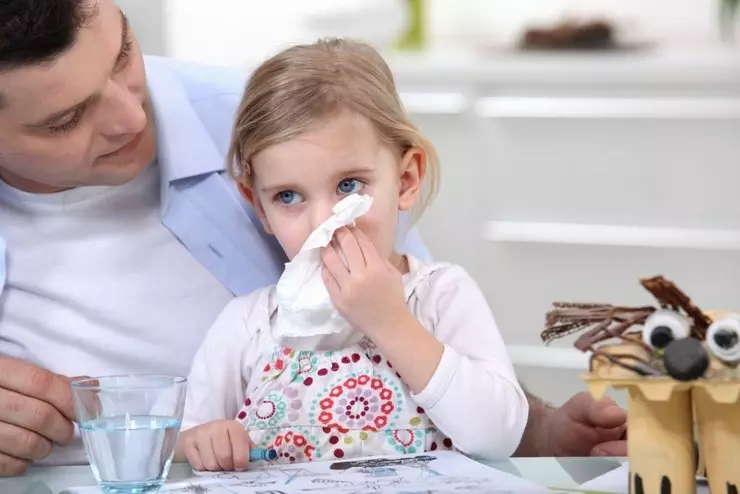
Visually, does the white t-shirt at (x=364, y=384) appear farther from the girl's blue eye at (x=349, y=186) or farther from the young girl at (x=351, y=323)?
the girl's blue eye at (x=349, y=186)

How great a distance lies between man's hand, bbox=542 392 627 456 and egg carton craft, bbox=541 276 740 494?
434 mm

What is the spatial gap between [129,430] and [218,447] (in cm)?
13

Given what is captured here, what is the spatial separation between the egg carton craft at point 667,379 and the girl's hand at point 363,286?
0.33 metres

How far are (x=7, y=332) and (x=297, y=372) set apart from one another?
49 centimetres

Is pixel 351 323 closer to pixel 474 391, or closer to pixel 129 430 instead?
pixel 474 391

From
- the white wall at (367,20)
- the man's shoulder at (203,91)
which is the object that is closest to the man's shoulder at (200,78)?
the man's shoulder at (203,91)

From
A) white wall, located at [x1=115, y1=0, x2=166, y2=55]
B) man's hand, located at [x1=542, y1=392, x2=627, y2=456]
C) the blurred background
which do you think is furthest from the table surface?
white wall, located at [x1=115, y1=0, x2=166, y2=55]

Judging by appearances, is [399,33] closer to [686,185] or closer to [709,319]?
[686,185]

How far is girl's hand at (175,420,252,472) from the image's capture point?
3.76 feet

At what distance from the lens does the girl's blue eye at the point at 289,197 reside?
50.8 inches

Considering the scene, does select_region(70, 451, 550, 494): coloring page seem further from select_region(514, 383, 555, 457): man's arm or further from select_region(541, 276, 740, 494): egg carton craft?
select_region(514, 383, 555, 457): man's arm

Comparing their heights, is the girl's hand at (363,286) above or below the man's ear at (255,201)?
below

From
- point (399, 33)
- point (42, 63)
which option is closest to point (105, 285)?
point (42, 63)

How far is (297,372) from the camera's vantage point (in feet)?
4.26
